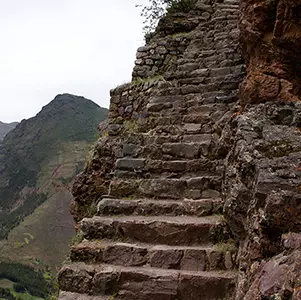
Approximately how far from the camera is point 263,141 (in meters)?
3.33

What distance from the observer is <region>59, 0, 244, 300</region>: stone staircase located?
139 inches

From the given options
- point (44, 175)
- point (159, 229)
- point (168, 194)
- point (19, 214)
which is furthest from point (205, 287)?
point (44, 175)

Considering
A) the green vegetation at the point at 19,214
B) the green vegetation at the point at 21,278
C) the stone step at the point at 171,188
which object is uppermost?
the stone step at the point at 171,188

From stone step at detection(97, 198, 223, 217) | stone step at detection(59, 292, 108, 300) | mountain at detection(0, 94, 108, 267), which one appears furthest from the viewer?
mountain at detection(0, 94, 108, 267)

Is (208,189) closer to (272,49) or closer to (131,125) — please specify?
(272,49)

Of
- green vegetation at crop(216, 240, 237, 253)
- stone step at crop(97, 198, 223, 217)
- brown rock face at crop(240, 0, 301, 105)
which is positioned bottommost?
green vegetation at crop(216, 240, 237, 253)

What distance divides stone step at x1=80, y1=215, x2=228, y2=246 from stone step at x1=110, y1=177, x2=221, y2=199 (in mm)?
484

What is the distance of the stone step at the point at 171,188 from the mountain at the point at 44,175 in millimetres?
9705

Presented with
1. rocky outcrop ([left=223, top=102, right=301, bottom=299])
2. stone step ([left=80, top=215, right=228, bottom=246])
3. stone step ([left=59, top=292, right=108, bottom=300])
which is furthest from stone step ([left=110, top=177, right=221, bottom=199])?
stone step ([left=59, top=292, right=108, bottom=300])

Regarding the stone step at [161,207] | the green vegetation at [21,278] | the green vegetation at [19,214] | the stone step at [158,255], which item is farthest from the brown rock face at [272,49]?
the green vegetation at [19,214]

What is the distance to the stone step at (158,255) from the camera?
11.7 feet

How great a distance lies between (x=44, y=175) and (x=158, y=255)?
83.7ft

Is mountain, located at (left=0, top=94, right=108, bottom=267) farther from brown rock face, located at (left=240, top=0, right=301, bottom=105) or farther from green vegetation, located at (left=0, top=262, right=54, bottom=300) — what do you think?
brown rock face, located at (left=240, top=0, right=301, bottom=105)

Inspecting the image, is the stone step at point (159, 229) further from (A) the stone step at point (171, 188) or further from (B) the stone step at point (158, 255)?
(A) the stone step at point (171, 188)
